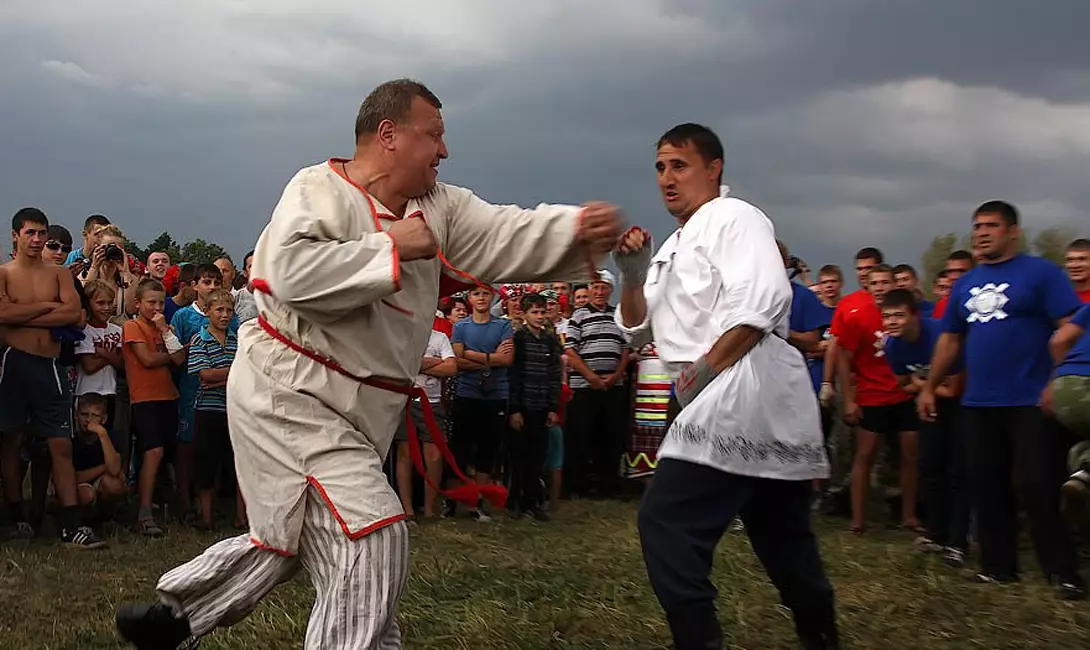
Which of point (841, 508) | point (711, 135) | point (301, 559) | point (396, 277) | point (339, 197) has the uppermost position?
point (711, 135)

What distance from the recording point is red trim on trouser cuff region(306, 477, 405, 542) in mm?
3318

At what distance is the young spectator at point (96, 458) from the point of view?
26.3 feet

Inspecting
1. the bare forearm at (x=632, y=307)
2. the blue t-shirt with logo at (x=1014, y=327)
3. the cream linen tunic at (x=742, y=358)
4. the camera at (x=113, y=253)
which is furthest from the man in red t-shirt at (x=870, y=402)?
the camera at (x=113, y=253)

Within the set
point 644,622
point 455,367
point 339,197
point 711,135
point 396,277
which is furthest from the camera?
point 455,367

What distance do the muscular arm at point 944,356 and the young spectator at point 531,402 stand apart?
3748 millimetres

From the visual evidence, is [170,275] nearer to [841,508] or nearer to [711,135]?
[841,508]

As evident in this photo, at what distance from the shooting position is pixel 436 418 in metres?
9.23

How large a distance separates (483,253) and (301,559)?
1233mm

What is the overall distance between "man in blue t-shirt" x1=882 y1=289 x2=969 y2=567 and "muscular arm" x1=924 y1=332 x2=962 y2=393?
10 centimetres

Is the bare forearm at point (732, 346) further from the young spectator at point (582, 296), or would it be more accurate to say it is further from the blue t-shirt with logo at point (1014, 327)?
the young spectator at point (582, 296)

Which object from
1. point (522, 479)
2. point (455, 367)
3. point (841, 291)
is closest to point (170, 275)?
point (455, 367)

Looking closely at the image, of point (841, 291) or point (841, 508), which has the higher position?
point (841, 291)

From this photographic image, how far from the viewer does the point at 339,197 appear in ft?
11.5

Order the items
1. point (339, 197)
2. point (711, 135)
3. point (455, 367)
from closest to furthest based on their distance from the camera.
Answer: point (339, 197)
point (711, 135)
point (455, 367)
